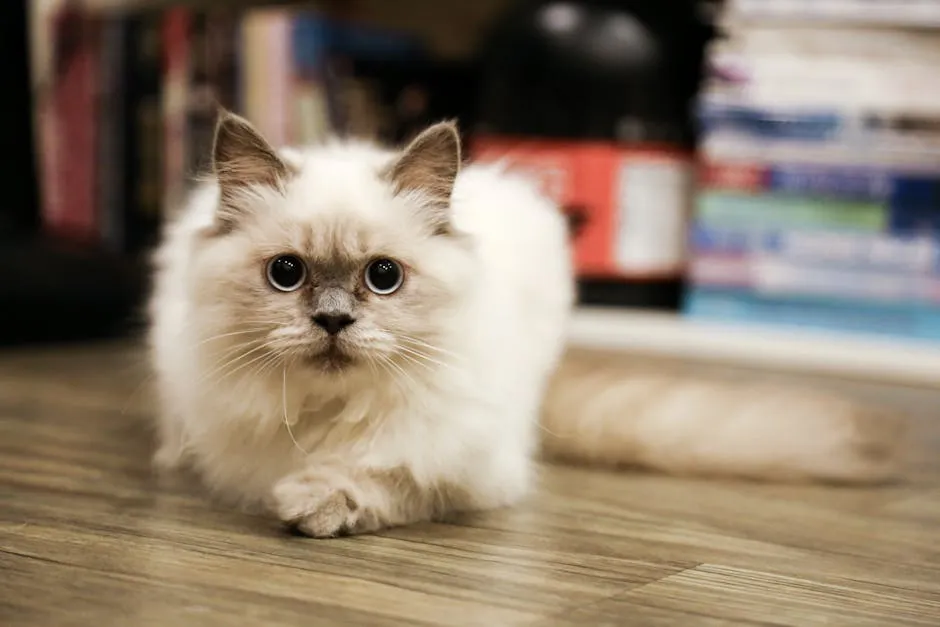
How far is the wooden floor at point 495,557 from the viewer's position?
3.13 ft

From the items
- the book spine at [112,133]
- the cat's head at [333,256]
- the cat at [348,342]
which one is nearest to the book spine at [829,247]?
the cat at [348,342]

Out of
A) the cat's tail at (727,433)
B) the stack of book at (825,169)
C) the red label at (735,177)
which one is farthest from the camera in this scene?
the red label at (735,177)

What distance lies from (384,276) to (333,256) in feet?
0.18

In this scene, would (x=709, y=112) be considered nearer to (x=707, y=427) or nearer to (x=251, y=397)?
(x=707, y=427)

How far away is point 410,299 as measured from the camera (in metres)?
1.16

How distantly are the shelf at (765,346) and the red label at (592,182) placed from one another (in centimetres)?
12

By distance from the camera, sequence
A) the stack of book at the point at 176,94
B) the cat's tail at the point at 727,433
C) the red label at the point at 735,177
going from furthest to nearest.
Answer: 1. the stack of book at the point at 176,94
2. the red label at the point at 735,177
3. the cat's tail at the point at 727,433

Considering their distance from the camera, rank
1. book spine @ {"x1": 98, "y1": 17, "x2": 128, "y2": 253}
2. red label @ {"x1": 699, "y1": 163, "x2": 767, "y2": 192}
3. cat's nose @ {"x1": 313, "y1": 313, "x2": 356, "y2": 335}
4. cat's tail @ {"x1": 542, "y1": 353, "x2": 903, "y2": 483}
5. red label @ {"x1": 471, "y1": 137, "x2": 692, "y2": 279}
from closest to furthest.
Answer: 1. cat's nose @ {"x1": 313, "y1": 313, "x2": 356, "y2": 335}
2. cat's tail @ {"x1": 542, "y1": 353, "x2": 903, "y2": 483}
3. red label @ {"x1": 699, "y1": 163, "x2": 767, "y2": 192}
4. red label @ {"x1": 471, "y1": 137, "x2": 692, "y2": 279}
5. book spine @ {"x1": 98, "y1": 17, "x2": 128, "y2": 253}

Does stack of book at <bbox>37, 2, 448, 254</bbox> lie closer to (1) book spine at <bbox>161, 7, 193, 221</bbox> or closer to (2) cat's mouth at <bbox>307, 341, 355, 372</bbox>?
(1) book spine at <bbox>161, 7, 193, 221</bbox>

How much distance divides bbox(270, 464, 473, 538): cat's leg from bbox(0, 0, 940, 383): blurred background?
2.92ft

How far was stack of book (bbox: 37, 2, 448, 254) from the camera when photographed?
2646 millimetres

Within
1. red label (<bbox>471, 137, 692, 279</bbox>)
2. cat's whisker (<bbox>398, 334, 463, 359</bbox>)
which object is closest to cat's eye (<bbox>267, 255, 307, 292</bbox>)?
cat's whisker (<bbox>398, 334, 463, 359</bbox>)

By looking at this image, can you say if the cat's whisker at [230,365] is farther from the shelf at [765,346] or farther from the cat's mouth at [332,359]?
the shelf at [765,346]

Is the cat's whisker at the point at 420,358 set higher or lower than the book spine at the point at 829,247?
lower
